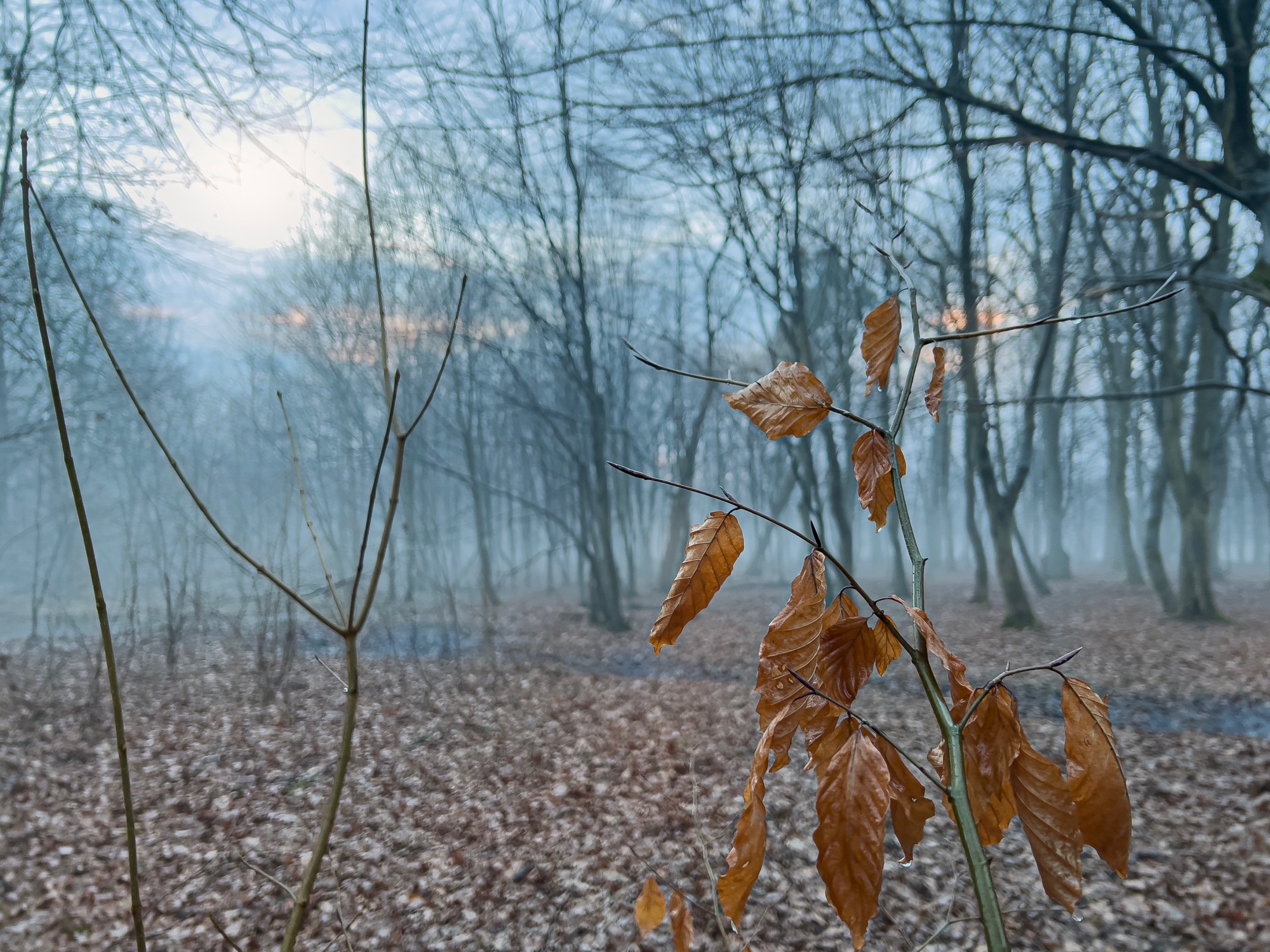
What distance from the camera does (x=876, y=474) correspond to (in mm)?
729

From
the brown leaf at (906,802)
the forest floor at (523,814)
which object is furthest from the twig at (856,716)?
the forest floor at (523,814)

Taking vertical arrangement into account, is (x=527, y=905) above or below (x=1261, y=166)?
below

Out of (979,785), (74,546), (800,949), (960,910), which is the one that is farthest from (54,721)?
(74,546)

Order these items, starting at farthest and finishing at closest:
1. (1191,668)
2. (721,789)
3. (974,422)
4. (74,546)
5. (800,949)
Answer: (74,546), (974,422), (1191,668), (721,789), (800,949)

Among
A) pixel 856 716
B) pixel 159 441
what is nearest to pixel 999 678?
pixel 856 716

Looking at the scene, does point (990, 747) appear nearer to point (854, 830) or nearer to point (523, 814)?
point (854, 830)

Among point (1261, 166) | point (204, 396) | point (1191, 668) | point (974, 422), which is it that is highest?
point (204, 396)

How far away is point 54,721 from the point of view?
5020 millimetres

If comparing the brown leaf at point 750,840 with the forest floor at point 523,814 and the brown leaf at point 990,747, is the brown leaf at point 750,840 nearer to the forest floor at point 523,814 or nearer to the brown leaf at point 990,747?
the brown leaf at point 990,747

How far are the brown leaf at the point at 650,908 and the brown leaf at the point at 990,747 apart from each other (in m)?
0.88

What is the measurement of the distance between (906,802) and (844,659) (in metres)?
0.13

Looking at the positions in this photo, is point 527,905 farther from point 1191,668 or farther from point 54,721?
point 1191,668

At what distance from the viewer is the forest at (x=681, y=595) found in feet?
Result: 2.15

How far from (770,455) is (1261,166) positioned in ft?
53.7
